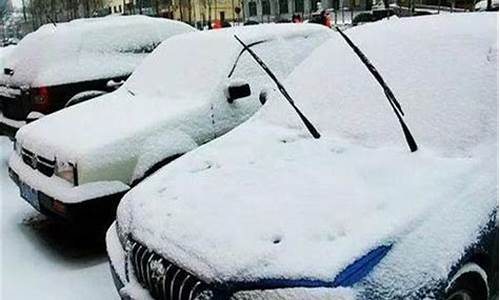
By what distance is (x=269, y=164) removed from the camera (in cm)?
307

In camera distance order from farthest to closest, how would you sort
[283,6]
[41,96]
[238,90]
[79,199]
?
[283,6], [41,96], [238,90], [79,199]

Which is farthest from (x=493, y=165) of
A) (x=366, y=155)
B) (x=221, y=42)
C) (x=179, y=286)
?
(x=221, y=42)

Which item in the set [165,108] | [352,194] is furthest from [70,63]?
[352,194]

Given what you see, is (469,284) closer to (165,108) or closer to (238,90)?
(238,90)

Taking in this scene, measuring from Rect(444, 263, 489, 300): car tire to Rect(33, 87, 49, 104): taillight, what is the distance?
5460 mm

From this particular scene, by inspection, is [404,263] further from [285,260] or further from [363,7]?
[363,7]

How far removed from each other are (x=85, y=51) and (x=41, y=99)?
0.93 m

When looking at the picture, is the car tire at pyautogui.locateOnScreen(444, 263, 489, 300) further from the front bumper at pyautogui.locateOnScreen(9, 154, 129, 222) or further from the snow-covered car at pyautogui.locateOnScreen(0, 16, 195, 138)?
the snow-covered car at pyautogui.locateOnScreen(0, 16, 195, 138)

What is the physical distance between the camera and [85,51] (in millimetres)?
7402

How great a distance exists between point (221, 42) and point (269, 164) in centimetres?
245

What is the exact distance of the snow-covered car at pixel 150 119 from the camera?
4250 millimetres

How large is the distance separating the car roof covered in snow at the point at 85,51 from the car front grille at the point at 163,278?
4.60 meters

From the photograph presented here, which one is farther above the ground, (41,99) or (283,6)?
(41,99)

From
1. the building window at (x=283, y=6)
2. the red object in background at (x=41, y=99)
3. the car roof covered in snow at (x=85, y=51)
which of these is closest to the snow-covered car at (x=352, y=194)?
the red object in background at (x=41, y=99)
